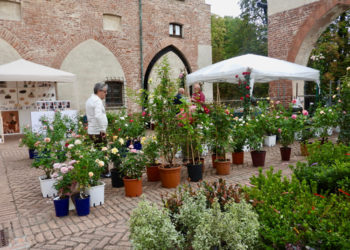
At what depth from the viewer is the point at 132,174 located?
4387 mm

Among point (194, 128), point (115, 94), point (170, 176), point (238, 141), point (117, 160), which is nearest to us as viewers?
point (170, 176)

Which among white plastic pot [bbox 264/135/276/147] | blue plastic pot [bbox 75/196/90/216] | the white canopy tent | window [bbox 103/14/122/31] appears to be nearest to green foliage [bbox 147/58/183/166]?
blue plastic pot [bbox 75/196/90/216]

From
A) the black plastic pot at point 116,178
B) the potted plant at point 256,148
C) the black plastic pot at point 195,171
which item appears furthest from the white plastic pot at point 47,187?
the potted plant at point 256,148

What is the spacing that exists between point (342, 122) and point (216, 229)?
5266 millimetres

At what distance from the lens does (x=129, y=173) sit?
4.36 metres

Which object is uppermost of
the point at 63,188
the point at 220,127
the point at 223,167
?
the point at 220,127

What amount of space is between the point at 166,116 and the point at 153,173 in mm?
1111

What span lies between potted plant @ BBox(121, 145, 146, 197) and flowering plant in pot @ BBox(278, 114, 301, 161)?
137 inches

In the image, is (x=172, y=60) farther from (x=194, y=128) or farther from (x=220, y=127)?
(x=194, y=128)

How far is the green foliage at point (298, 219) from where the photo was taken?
5.13 ft

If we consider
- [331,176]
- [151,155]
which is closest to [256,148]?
[151,155]

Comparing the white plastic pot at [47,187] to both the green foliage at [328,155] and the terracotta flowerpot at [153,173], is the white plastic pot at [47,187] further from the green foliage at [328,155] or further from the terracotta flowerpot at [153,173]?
the green foliage at [328,155]

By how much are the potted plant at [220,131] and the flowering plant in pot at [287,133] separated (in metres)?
1.67

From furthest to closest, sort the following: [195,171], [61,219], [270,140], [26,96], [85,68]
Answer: [85,68] → [26,96] → [270,140] → [195,171] → [61,219]
